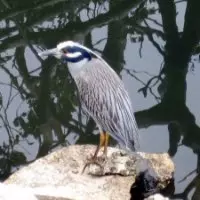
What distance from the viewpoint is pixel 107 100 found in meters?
2.43

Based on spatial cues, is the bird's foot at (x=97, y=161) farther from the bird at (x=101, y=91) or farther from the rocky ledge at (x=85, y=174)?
the bird at (x=101, y=91)

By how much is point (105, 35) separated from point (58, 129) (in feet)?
3.00

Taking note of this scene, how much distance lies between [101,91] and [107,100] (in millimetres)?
40

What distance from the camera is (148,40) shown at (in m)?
4.12

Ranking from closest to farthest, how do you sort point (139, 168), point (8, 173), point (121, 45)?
point (139, 168) → point (8, 173) → point (121, 45)

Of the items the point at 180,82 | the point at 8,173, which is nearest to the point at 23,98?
the point at 8,173

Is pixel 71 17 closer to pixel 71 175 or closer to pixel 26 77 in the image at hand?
pixel 26 77

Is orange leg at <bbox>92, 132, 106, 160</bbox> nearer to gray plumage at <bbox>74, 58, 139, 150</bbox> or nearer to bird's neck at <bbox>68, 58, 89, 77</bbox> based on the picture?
gray plumage at <bbox>74, 58, 139, 150</bbox>

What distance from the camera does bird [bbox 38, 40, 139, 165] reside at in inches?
94.7

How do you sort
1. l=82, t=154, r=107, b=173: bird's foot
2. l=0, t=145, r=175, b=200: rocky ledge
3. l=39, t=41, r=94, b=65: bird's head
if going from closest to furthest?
l=39, t=41, r=94, b=65: bird's head, l=0, t=145, r=175, b=200: rocky ledge, l=82, t=154, r=107, b=173: bird's foot

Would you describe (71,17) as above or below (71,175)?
above

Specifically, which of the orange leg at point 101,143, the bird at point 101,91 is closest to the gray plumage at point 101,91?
the bird at point 101,91

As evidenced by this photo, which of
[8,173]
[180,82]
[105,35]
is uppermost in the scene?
[105,35]

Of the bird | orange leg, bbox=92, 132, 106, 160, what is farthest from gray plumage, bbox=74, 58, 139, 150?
orange leg, bbox=92, 132, 106, 160
